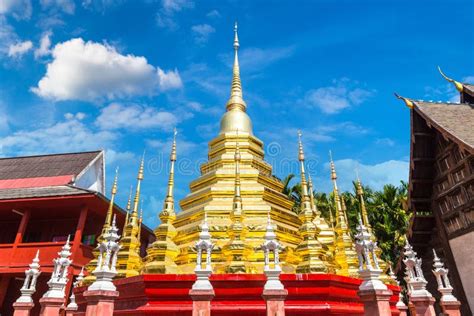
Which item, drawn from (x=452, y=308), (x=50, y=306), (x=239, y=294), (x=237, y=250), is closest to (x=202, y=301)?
(x=239, y=294)

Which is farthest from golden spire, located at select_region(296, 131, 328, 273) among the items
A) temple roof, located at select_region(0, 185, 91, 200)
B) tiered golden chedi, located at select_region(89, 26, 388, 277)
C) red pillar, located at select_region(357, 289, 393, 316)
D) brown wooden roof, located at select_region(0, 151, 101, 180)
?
brown wooden roof, located at select_region(0, 151, 101, 180)

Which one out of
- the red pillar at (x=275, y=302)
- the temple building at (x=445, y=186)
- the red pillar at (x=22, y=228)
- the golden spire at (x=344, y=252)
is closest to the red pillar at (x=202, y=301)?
the red pillar at (x=275, y=302)

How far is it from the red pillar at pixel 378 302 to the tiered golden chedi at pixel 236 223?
221 centimetres

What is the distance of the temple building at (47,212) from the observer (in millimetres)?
18359

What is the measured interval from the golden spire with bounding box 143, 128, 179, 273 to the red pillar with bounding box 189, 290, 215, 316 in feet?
7.83

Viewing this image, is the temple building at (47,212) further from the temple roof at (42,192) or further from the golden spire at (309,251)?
the golden spire at (309,251)

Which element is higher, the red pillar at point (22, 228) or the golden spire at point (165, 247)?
the red pillar at point (22, 228)

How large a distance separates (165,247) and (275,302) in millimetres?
3751

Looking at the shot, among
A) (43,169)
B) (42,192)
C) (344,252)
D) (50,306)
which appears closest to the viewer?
(50,306)

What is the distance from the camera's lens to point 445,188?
599 inches

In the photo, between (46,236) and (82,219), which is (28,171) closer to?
(46,236)

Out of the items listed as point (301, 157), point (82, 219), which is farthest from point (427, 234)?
point (82, 219)

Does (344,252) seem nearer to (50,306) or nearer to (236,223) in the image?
(236,223)

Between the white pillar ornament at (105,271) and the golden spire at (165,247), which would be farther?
the golden spire at (165,247)
